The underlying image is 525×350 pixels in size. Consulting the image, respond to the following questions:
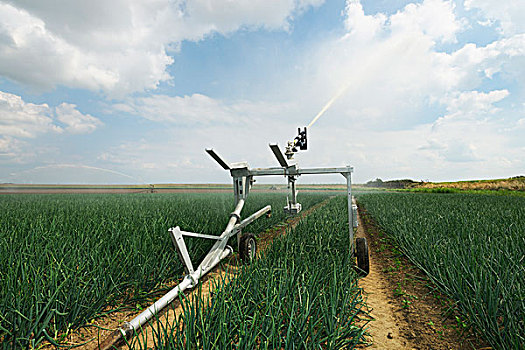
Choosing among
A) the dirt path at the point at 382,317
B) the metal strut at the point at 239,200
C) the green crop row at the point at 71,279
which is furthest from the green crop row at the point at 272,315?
the green crop row at the point at 71,279

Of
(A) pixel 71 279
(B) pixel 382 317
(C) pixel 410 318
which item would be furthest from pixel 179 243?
(C) pixel 410 318

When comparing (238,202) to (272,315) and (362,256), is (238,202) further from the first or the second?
(272,315)

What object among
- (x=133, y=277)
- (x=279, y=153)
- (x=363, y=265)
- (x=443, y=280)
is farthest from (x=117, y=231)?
(x=443, y=280)

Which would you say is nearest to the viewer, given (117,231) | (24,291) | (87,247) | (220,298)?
(220,298)

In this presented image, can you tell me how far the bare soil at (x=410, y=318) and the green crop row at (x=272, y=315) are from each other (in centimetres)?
24

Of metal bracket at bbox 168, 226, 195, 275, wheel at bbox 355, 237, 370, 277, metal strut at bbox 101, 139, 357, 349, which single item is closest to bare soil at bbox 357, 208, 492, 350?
wheel at bbox 355, 237, 370, 277

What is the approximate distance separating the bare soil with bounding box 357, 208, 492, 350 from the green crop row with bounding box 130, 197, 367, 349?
0.24m

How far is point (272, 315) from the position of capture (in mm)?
1812

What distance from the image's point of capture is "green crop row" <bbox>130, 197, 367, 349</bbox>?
1594 millimetres

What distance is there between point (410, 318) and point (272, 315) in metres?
1.76

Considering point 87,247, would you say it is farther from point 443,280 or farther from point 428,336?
point 443,280

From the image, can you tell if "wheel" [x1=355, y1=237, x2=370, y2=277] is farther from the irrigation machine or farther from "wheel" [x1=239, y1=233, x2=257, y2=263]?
"wheel" [x1=239, y1=233, x2=257, y2=263]

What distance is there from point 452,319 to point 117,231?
435cm

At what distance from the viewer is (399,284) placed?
11.9 feet
